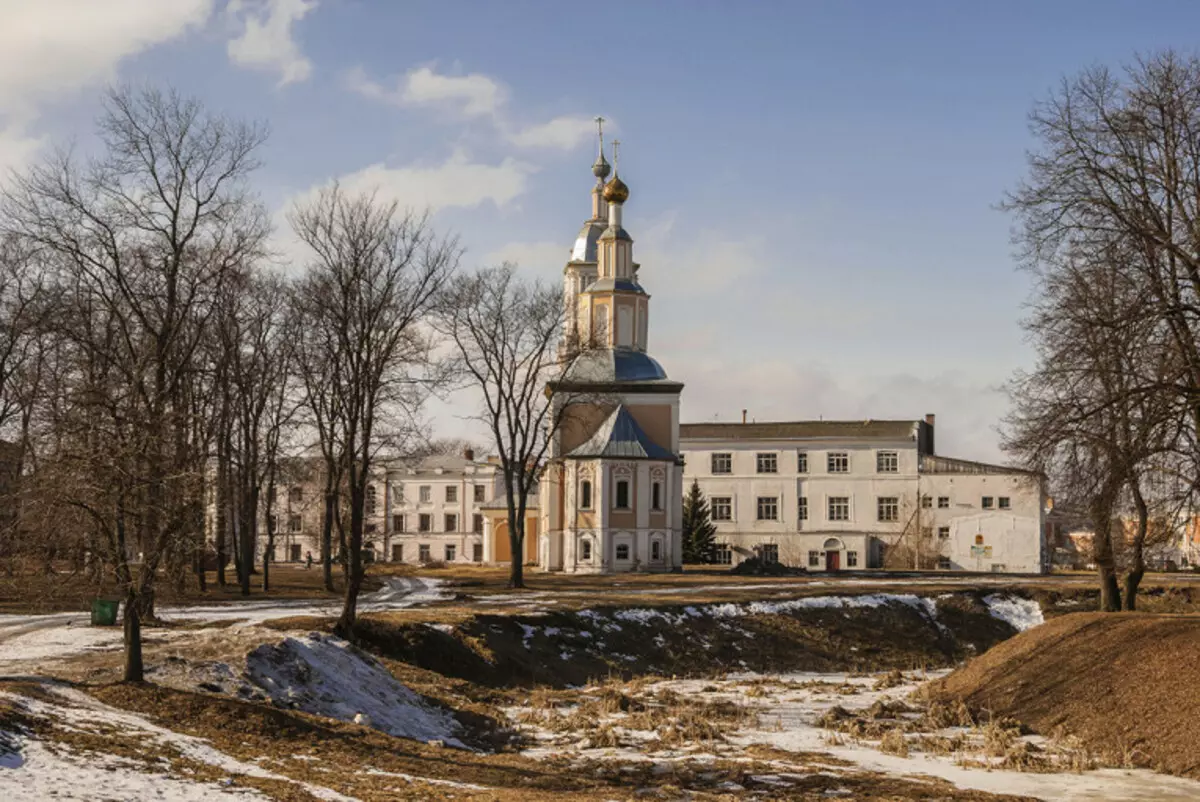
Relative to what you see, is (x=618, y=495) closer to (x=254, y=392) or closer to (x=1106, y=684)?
(x=254, y=392)

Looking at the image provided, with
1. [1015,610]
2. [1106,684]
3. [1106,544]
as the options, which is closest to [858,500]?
[1015,610]

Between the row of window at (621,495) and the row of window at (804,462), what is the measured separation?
16491 mm

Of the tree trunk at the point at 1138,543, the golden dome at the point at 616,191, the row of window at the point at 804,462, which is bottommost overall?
the tree trunk at the point at 1138,543

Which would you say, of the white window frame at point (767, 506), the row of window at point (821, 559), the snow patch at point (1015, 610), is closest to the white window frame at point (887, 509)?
the row of window at point (821, 559)

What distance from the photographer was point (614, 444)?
60688 millimetres

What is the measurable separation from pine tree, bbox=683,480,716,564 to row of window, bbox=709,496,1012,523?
16.4ft

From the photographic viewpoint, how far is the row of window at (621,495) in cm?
6028

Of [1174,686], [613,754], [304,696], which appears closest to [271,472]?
[304,696]

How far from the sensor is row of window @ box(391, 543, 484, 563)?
280ft

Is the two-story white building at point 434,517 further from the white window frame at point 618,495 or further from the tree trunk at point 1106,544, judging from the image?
the tree trunk at point 1106,544

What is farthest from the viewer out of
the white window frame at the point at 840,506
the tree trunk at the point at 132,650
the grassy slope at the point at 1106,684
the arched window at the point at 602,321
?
the white window frame at the point at 840,506

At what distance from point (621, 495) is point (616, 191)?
1701 cm

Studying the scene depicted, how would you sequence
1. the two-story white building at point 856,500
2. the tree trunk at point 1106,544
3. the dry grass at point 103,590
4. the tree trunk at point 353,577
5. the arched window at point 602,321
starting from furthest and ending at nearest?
the two-story white building at point 856,500 < the arched window at point 602,321 < the tree trunk at point 353,577 < the tree trunk at point 1106,544 < the dry grass at point 103,590

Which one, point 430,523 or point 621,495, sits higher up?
point 621,495
